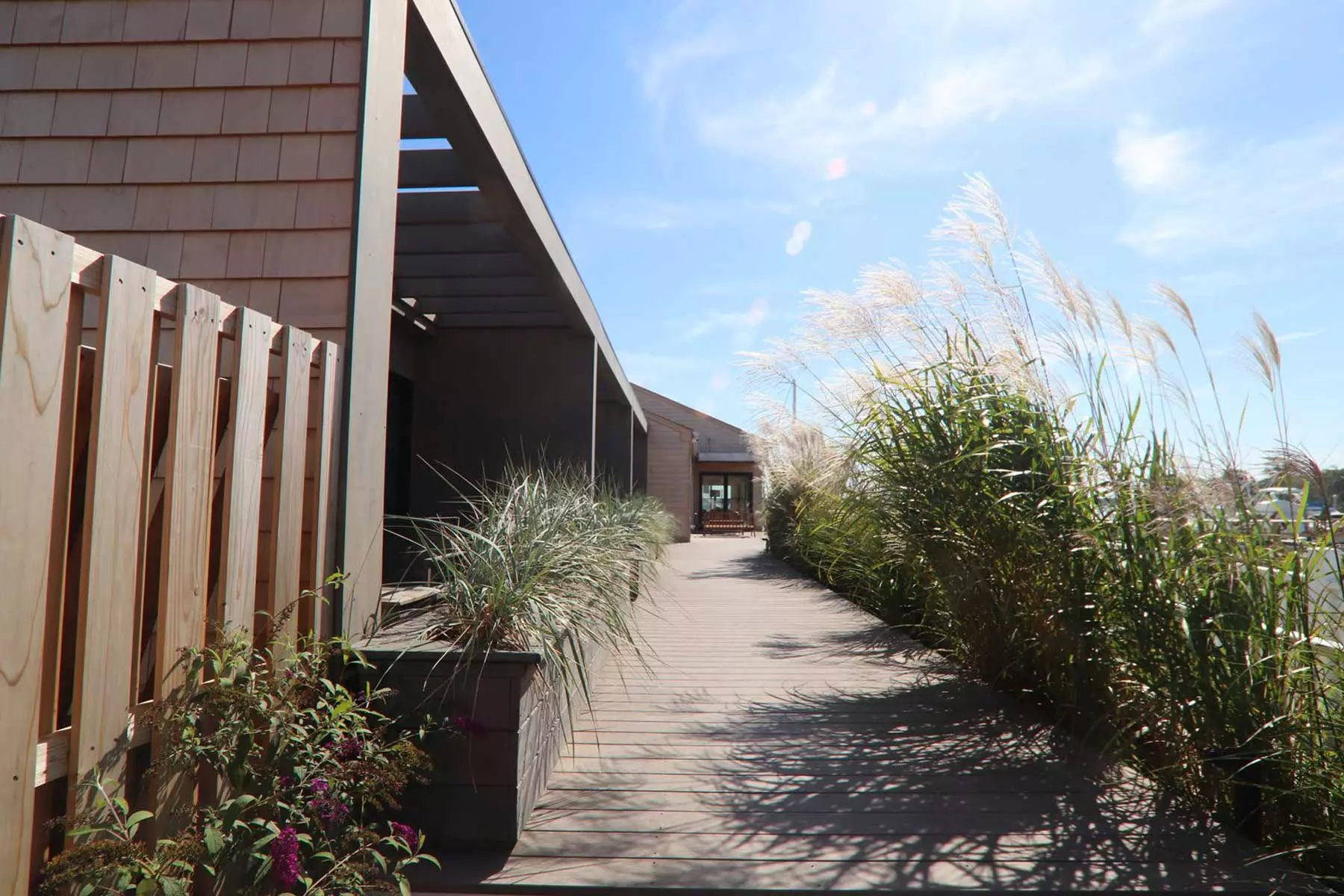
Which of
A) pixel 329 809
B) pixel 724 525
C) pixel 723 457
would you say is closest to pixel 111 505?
pixel 329 809

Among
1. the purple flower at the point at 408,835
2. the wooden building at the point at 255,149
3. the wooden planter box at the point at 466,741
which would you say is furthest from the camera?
the wooden building at the point at 255,149

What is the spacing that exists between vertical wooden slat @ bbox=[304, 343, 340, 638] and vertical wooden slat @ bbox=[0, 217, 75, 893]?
866 mm

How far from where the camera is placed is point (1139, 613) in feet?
7.36

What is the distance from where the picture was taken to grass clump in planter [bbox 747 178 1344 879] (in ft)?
6.56

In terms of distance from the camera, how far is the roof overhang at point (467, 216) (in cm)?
298

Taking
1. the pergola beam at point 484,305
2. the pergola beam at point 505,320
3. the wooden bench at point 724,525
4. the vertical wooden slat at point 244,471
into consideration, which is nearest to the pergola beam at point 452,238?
the pergola beam at point 484,305

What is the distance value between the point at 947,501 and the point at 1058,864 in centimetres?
136

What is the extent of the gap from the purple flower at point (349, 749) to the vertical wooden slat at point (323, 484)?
365mm

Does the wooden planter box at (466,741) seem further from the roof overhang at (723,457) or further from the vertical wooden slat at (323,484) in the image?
the roof overhang at (723,457)

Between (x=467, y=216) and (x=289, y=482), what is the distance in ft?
10.4

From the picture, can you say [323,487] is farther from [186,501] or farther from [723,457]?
[723,457]

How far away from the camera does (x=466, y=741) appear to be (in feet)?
6.74

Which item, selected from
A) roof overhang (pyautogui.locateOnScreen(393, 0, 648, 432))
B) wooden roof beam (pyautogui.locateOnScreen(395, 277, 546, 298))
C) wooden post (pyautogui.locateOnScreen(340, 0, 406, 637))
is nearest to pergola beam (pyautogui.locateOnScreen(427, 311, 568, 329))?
roof overhang (pyautogui.locateOnScreen(393, 0, 648, 432))

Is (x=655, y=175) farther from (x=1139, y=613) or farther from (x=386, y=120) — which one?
(x=1139, y=613)
